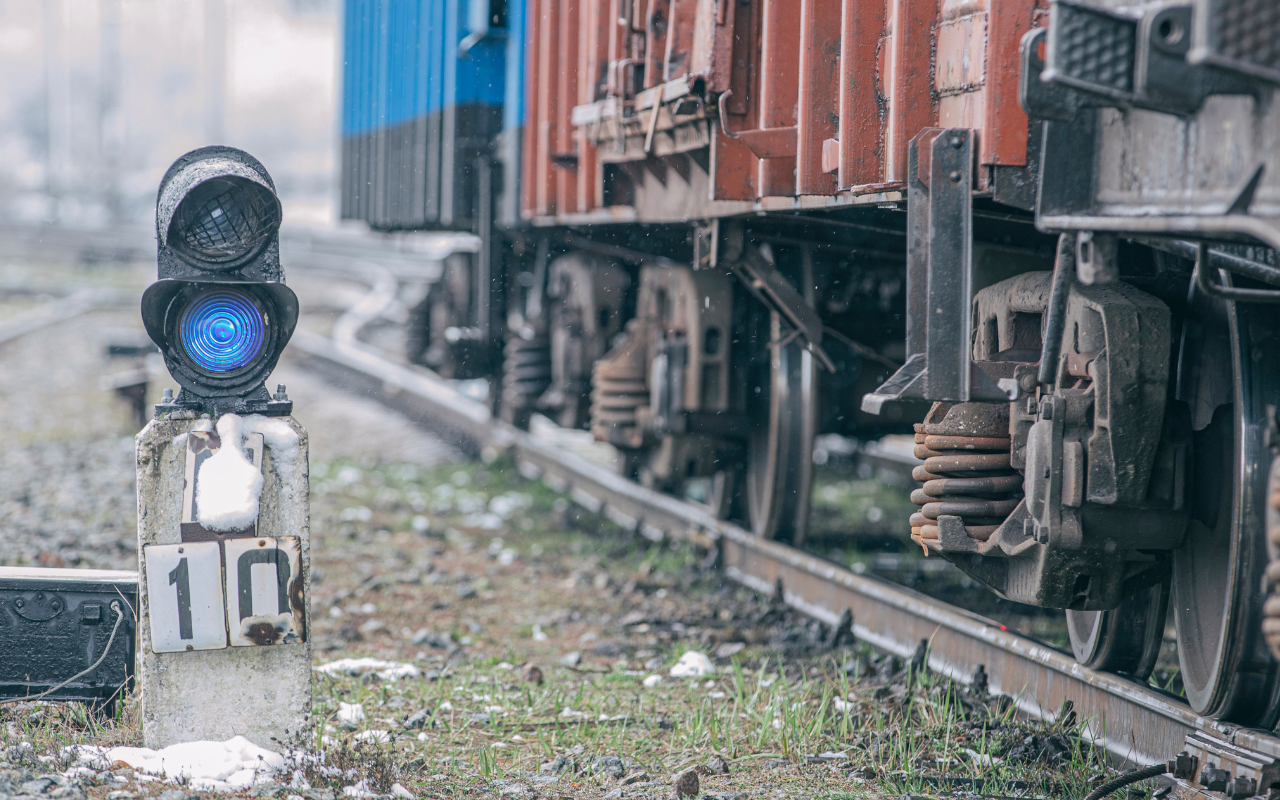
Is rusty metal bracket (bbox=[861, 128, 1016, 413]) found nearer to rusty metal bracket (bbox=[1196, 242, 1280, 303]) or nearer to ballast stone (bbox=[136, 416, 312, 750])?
rusty metal bracket (bbox=[1196, 242, 1280, 303])

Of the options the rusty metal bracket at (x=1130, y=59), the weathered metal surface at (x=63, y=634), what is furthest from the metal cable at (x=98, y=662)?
the rusty metal bracket at (x=1130, y=59)

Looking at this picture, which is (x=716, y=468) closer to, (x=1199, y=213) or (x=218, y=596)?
(x=218, y=596)

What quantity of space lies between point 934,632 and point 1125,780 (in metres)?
1.43

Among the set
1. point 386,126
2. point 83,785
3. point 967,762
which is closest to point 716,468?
point 967,762

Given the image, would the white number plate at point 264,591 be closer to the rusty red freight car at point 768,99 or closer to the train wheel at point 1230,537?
the rusty red freight car at point 768,99

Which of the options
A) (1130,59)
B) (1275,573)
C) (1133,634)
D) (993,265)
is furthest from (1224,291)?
(1133,634)

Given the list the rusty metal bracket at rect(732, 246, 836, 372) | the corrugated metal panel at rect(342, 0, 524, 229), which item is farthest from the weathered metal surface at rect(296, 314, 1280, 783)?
the corrugated metal panel at rect(342, 0, 524, 229)

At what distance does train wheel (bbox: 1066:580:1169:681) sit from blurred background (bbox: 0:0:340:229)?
3296cm

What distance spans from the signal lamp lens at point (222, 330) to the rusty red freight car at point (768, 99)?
162cm

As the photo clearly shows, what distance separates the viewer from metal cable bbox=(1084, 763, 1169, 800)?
128 inches

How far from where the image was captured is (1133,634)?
390 cm

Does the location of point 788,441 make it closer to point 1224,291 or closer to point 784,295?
point 784,295

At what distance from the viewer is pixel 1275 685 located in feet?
11.0

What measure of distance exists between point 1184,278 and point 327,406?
1024cm
